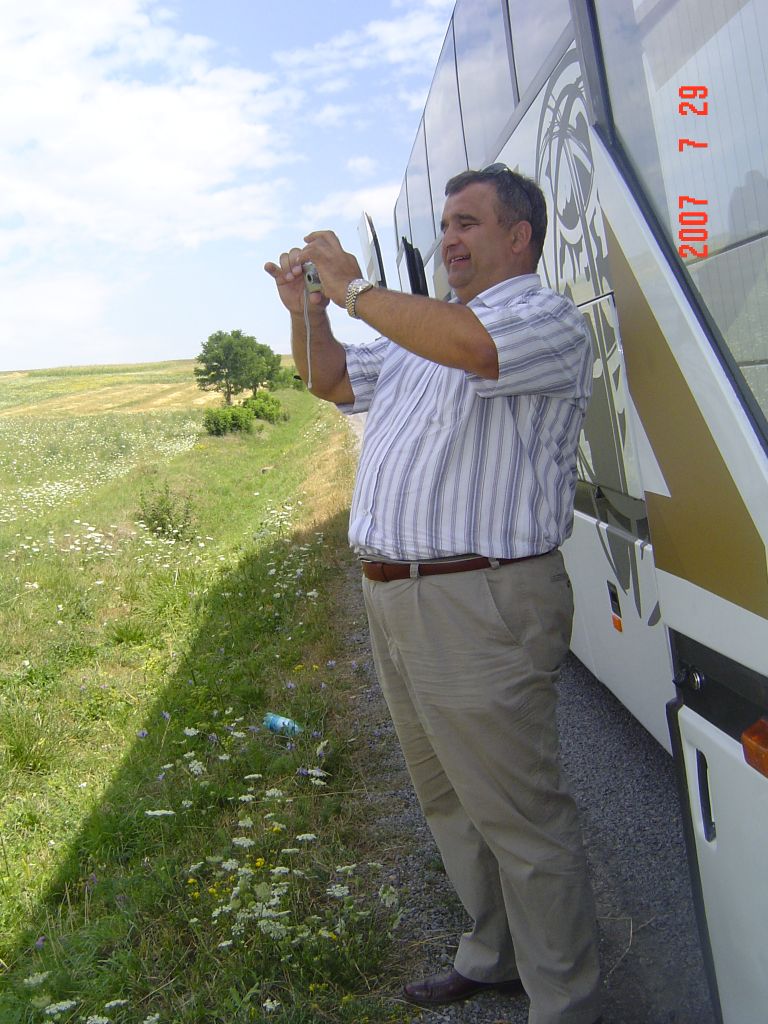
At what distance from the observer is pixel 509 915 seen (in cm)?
225

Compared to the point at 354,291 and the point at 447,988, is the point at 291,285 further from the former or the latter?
the point at 447,988

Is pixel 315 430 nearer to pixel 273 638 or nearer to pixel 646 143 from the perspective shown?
pixel 273 638

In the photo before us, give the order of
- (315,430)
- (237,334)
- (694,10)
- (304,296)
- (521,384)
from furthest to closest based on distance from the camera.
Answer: (237,334)
(315,430)
(304,296)
(521,384)
(694,10)

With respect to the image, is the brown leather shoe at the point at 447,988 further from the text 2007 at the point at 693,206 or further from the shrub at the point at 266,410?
the shrub at the point at 266,410

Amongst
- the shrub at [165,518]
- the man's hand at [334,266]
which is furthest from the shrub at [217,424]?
the man's hand at [334,266]

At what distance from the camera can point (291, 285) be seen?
8.21 feet

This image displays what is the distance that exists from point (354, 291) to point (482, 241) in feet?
1.25

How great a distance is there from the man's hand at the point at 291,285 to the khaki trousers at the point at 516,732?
0.79m

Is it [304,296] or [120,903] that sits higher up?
[304,296]

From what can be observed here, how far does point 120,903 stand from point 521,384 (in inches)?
87.7

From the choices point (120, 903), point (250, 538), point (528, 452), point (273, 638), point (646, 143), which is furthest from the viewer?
point (250, 538)

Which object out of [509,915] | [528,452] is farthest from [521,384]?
[509,915]

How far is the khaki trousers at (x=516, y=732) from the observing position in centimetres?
213

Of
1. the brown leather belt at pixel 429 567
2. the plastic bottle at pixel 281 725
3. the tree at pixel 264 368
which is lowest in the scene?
the plastic bottle at pixel 281 725
